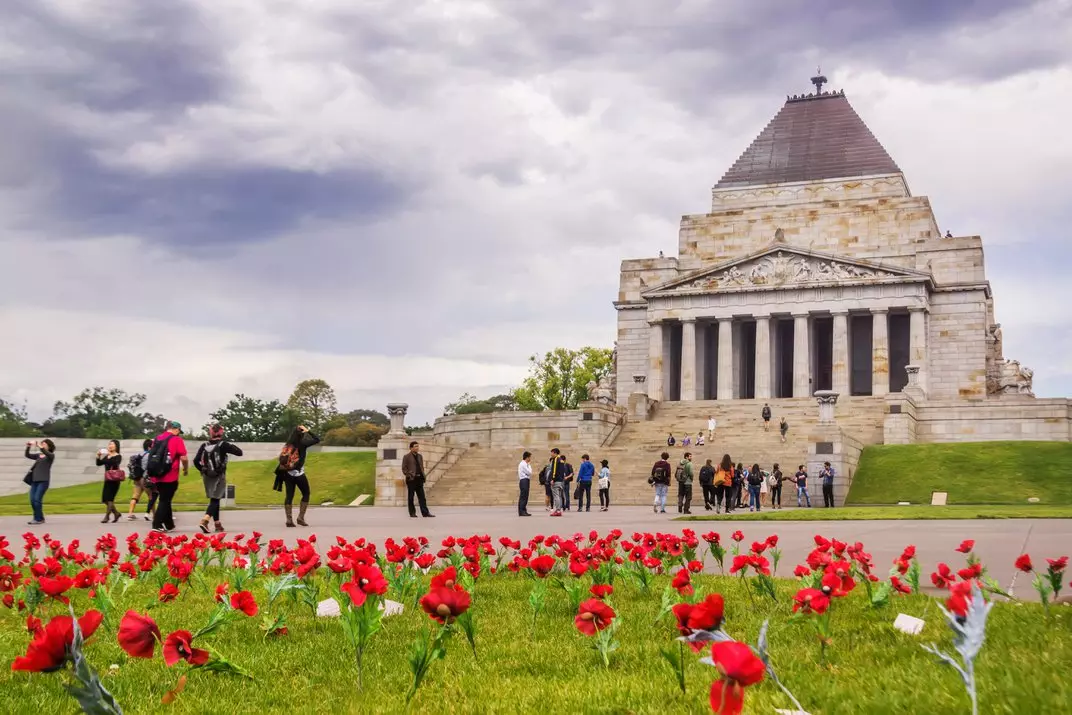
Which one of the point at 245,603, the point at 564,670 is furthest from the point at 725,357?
the point at 245,603

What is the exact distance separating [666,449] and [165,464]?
1252 inches

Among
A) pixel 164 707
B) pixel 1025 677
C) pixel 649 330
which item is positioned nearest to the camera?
pixel 1025 677

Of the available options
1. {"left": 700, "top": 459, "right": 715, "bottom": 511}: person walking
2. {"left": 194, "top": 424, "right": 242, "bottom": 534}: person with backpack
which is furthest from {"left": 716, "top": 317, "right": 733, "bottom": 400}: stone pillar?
{"left": 194, "top": 424, "right": 242, "bottom": 534}: person with backpack

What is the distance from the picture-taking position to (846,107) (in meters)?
79.2

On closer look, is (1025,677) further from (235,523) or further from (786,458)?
(786,458)

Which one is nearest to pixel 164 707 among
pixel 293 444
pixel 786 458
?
pixel 293 444

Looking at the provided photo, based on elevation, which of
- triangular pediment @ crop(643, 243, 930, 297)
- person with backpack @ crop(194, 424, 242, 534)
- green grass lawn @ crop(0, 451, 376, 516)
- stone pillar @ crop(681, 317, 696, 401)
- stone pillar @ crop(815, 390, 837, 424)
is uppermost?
triangular pediment @ crop(643, 243, 930, 297)

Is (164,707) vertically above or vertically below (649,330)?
below

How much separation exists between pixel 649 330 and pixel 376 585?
2542 inches

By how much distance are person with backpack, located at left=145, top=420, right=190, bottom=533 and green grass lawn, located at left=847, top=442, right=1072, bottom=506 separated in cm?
2476

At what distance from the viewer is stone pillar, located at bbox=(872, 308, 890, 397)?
62531 mm

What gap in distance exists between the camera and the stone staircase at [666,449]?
139 ft

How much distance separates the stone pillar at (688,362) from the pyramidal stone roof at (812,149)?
44.3 ft

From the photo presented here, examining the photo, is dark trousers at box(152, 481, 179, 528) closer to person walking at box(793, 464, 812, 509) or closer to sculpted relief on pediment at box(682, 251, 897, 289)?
person walking at box(793, 464, 812, 509)
